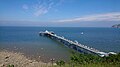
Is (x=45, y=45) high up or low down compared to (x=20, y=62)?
down

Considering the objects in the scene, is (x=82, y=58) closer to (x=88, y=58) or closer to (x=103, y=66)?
(x=88, y=58)

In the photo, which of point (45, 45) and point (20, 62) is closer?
point (20, 62)

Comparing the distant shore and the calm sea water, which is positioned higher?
the distant shore

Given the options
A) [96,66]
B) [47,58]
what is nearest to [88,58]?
[96,66]

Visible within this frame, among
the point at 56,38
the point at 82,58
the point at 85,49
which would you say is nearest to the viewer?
the point at 82,58

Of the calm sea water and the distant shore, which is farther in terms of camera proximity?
the calm sea water

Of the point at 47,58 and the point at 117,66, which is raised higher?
the point at 117,66

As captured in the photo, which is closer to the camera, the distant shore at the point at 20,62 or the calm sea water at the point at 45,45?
the distant shore at the point at 20,62

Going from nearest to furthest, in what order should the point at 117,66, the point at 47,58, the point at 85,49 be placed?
1. the point at 117,66
2. the point at 47,58
3. the point at 85,49

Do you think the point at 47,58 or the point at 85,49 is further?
the point at 85,49

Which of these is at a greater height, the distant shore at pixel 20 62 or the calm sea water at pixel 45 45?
the distant shore at pixel 20 62
